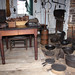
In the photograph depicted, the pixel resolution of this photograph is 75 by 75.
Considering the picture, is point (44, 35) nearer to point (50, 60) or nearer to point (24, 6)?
point (50, 60)

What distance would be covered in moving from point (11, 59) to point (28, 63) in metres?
0.45

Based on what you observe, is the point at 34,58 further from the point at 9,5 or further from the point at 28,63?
the point at 9,5

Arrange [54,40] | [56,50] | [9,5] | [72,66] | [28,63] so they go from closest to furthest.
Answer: [72,66] → [28,63] → [56,50] → [54,40] → [9,5]

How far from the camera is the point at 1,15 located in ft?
11.0

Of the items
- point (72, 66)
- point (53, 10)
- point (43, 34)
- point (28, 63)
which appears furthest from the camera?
point (53, 10)

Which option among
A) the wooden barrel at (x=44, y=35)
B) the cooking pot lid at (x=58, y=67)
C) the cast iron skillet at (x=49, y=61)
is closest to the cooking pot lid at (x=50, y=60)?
the cast iron skillet at (x=49, y=61)

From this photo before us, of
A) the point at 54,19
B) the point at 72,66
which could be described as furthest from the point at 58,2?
the point at 72,66

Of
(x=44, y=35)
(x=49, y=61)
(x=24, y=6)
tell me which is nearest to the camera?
(x=49, y=61)

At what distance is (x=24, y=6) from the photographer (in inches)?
191

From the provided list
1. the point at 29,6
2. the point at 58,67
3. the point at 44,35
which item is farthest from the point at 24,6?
the point at 58,67

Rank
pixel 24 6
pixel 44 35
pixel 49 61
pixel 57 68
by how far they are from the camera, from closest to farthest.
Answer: pixel 57 68, pixel 49 61, pixel 44 35, pixel 24 6

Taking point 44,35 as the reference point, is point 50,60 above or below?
below

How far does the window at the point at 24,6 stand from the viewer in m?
4.75

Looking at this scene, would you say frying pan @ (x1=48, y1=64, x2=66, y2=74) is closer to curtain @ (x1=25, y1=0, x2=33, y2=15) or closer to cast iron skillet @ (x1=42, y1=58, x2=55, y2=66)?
cast iron skillet @ (x1=42, y1=58, x2=55, y2=66)
